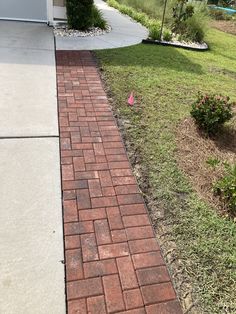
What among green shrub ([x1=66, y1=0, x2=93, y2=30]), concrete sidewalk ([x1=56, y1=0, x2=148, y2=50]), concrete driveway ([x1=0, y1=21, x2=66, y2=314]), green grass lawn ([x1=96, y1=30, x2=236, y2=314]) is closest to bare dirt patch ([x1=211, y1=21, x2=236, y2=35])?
concrete sidewalk ([x1=56, y1=0, x2=148, y2=50])

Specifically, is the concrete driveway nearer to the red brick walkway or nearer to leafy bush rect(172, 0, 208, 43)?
the red brick walkway

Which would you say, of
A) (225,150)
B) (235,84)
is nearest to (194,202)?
(225,150)

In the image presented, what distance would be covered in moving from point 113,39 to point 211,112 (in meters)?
4.85

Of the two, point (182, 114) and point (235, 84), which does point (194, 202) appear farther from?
point (235, 84)

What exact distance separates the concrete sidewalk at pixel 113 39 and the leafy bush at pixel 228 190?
4.97m

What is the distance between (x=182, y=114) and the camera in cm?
439

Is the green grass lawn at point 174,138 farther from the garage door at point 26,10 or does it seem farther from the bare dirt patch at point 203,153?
the garage door at point 26,10

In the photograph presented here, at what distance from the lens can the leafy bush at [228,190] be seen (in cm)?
280

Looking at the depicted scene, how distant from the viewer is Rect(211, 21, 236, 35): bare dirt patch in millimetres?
11728

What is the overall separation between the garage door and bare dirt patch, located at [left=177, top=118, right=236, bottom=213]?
6.13 meters

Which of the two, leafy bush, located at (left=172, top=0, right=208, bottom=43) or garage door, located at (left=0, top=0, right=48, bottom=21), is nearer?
garage door, located at (left=0, top=0, right=48, bottom=21)

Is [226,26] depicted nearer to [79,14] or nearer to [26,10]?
[79,14]

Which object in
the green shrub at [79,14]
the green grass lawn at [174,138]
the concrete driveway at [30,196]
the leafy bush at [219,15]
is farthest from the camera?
the leafy bush at [219,15]

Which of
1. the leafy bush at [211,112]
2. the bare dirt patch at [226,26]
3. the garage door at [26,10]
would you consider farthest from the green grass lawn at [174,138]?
the bare dirt patch at [226,26]
